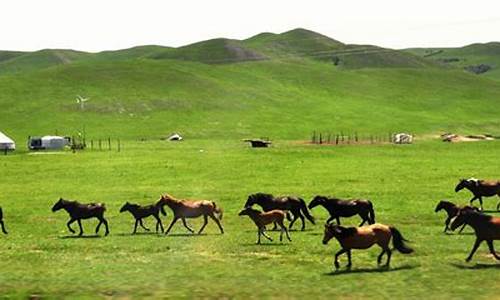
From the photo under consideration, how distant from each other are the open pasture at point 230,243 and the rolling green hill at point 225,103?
200 feet

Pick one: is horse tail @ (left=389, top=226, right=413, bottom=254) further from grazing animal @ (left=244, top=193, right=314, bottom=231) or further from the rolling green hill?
the rolling green hill

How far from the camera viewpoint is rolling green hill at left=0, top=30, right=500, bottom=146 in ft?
411

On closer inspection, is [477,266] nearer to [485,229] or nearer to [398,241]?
[485,229]

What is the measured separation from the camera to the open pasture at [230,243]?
18.9 metres

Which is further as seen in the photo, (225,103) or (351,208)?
(225,103)

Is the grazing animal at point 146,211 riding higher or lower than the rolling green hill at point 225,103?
lower

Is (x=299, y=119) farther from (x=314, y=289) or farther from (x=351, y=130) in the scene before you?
(x=314, y=289)

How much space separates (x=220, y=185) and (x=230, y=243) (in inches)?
900

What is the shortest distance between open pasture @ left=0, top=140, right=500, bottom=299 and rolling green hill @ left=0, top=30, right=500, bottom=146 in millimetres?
60974

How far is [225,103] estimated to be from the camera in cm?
14788

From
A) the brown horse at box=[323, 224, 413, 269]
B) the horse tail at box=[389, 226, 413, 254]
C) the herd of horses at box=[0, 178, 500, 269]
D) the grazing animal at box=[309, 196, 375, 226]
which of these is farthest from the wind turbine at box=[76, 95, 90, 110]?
the brown horse at box=[323, 224, 413, 269]

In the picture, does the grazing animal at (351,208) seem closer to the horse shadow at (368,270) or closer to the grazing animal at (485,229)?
the grazing animal at (485,229)

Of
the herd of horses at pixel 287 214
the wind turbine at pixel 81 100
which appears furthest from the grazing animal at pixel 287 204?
the wind turbine at pixel 81 100

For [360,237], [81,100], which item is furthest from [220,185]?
[81,100]
